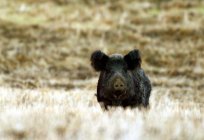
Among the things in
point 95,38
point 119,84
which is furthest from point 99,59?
point 95,38

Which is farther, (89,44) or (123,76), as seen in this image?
(89,44)

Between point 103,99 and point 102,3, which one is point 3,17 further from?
point 103,99

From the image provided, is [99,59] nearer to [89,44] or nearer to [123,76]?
[123,76]

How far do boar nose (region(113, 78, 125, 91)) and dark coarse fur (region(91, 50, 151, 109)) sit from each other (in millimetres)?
101

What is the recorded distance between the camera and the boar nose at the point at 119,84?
9.42 meters

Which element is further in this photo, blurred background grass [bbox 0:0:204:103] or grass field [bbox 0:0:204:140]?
blurred background grass [bbox 0:0:204:103]

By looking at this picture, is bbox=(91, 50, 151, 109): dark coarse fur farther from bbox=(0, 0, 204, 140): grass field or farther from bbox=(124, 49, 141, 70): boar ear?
bbox=(0, 0, 204, 140): grass field

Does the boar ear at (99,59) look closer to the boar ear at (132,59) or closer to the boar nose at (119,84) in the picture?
the boar ear at (132,59)

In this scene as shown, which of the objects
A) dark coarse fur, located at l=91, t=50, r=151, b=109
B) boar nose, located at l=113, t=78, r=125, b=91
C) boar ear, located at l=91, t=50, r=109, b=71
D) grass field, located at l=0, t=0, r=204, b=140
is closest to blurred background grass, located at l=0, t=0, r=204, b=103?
grass field, located at l=0, t=0, r=204, b=140

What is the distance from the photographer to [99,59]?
10383mm

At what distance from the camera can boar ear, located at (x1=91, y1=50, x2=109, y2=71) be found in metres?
10.3

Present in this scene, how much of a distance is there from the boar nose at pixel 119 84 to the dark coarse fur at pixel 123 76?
101 mm

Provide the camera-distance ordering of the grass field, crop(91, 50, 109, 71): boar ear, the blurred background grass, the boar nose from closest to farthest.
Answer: the boar nose < crop(91, 50, 109, 71): boar ear < the grass field < the blurred background grass

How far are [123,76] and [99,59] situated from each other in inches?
29.8
